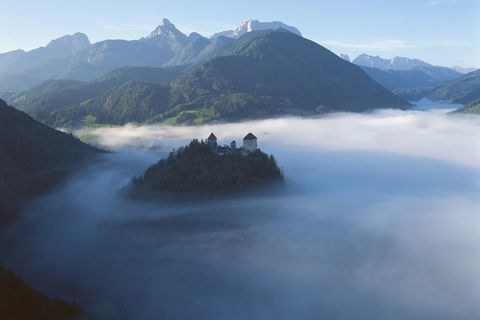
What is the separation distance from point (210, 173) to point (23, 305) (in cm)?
10828

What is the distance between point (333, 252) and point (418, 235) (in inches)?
1609

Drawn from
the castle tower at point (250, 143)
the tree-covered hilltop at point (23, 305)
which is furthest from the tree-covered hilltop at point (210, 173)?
the tree-covered hilltop at point (23, 305)

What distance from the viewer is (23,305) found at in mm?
82688

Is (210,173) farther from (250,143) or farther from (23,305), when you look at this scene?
(23,305)

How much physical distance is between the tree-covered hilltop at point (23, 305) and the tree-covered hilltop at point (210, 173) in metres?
92.9

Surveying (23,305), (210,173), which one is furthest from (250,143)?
(23,305)

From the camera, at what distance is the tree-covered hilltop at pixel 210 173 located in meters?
185

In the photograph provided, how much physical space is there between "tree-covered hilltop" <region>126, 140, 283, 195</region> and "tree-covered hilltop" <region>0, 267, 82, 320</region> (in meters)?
92.9

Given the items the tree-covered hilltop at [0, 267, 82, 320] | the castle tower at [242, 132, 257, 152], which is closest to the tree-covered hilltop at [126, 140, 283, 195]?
the castle tower at [242, 132, 257, 152]

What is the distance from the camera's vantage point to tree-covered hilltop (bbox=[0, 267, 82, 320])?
261ft

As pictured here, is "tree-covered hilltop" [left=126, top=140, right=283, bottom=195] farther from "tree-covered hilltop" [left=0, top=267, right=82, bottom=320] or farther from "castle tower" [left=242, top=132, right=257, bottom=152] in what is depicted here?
"tree-covered hilltop" [left=0, top=267, right=82, bottom=320]

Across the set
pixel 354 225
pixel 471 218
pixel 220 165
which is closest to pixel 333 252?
pixel 354 225

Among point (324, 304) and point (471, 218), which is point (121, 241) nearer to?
point (324, 304)

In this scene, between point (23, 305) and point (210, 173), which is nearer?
point (23, 305)
